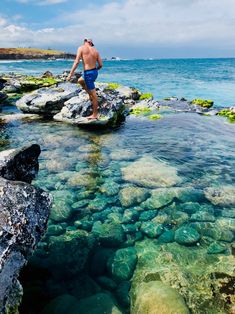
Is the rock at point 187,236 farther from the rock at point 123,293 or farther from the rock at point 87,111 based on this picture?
the rock at point 87,111

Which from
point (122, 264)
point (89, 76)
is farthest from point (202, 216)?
point (89, 76)

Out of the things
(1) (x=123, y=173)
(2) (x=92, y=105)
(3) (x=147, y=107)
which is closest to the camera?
(1) (x=123, y=173)

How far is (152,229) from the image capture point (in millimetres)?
6703

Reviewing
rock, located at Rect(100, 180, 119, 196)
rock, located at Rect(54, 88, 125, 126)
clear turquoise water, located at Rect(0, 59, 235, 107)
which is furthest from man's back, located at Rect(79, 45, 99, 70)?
clear turquoise water, located at Rect(0, 59, 235, 107)

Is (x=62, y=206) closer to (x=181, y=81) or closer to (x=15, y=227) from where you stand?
(x=15, y=227)

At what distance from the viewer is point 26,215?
14.8 ft

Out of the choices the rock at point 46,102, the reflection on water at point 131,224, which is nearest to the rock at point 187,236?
the reflection on water at point 131,224

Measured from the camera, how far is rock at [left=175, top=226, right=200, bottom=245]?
6.27 meters

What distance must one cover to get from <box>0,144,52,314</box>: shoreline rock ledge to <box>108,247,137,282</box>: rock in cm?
157

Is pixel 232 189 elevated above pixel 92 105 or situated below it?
below

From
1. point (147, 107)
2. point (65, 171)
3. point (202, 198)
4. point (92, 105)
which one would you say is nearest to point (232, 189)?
point (202, 198)

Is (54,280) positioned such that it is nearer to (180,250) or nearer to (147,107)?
(180,250)

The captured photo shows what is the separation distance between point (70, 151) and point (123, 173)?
2.99m

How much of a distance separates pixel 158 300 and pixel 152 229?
7.07ft
